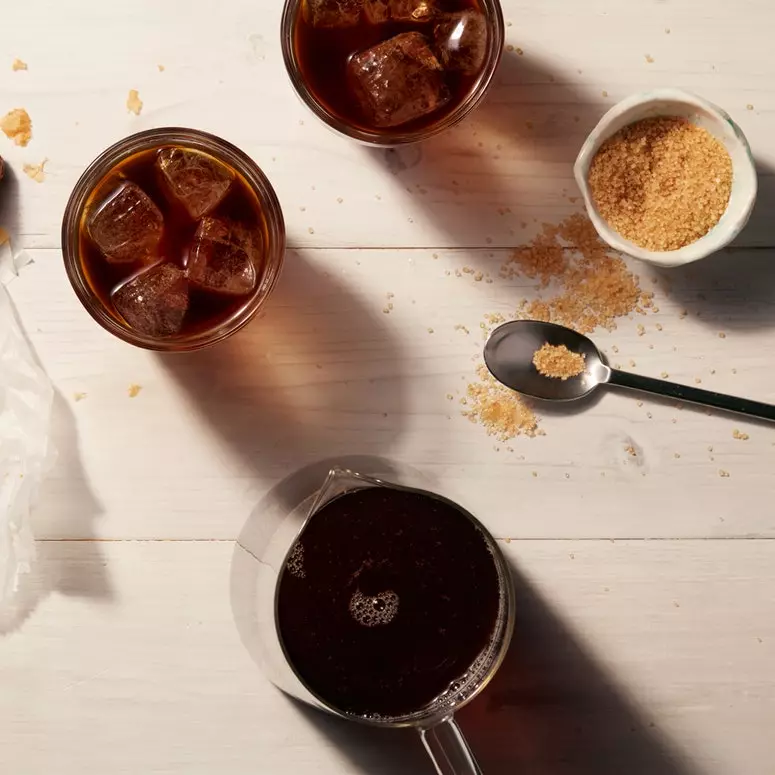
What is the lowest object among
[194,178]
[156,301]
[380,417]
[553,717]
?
[553,717]

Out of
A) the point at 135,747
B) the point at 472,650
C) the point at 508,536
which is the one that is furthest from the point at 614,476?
the point at 135,747

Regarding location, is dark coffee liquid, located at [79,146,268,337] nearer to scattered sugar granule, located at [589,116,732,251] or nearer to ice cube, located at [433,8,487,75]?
ice cube, located at [433,8,487,75]

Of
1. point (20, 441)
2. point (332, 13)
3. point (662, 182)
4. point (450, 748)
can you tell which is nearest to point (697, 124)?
point (662, 182)

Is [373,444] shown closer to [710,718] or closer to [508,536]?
[508,536]

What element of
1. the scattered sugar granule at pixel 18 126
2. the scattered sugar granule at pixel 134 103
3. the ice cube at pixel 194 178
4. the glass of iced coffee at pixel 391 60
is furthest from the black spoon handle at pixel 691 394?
the scattered sugar granule at pixel 18 126

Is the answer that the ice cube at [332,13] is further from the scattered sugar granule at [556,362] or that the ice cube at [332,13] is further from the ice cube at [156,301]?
the scattered sugar granule at [556,362]

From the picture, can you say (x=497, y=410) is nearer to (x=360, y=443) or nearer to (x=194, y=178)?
(x=360, y=443)
